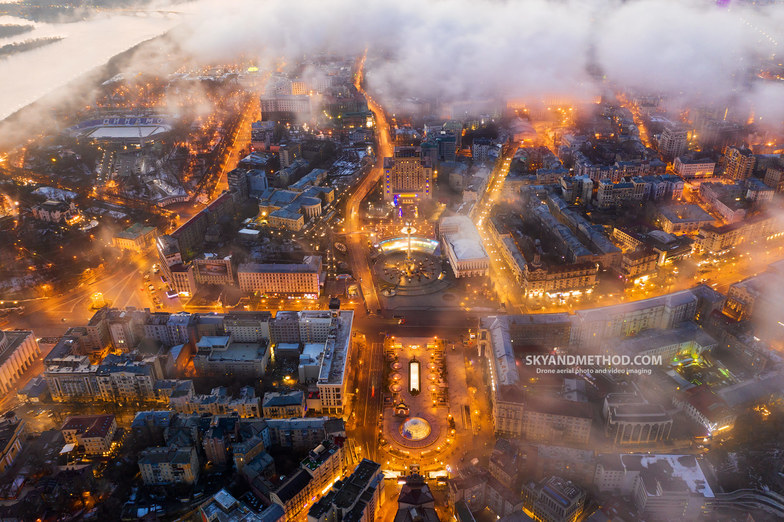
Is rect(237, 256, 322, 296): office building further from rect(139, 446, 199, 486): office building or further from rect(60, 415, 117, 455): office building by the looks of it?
→ rect(139, 446, 199, 486): office building

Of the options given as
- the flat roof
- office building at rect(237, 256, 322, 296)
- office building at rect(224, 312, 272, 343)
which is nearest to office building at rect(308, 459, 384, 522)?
the flat roof

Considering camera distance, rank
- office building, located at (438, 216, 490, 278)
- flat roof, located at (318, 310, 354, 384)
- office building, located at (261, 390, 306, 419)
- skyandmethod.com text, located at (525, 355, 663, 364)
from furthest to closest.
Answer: office building, located at (438, 216, 490, 278) → skyandmethod.com text, located at (525, 355, 663, 364) → flat roof, located at (318, 310, 354, 384) → office building, located at (261, 390, 306, 419)

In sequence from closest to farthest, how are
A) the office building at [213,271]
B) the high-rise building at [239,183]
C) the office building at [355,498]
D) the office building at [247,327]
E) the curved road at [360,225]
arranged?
the office building at [355,498], the office building at [247,327], the curved road at [360,225], the office building at [213,271], the high-rise building at [239,183]

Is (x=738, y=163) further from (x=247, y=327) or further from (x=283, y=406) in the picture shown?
(x=283, y=406)

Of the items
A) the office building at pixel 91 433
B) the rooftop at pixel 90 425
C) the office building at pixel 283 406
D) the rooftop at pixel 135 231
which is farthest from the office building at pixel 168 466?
the rooftop at pixel 135 231

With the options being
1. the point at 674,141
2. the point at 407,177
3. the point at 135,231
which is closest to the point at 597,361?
the point at 407,177

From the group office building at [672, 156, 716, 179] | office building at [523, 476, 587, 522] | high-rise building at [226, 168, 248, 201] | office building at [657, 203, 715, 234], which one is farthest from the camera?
office building at [672, 156, 716, 179]

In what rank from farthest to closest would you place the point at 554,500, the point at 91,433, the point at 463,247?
the point at 463,247
the point at 91,433
the point at 554,500

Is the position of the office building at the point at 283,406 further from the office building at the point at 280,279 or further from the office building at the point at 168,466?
the office building at the point at 280,279

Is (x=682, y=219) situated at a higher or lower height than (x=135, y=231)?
higher
